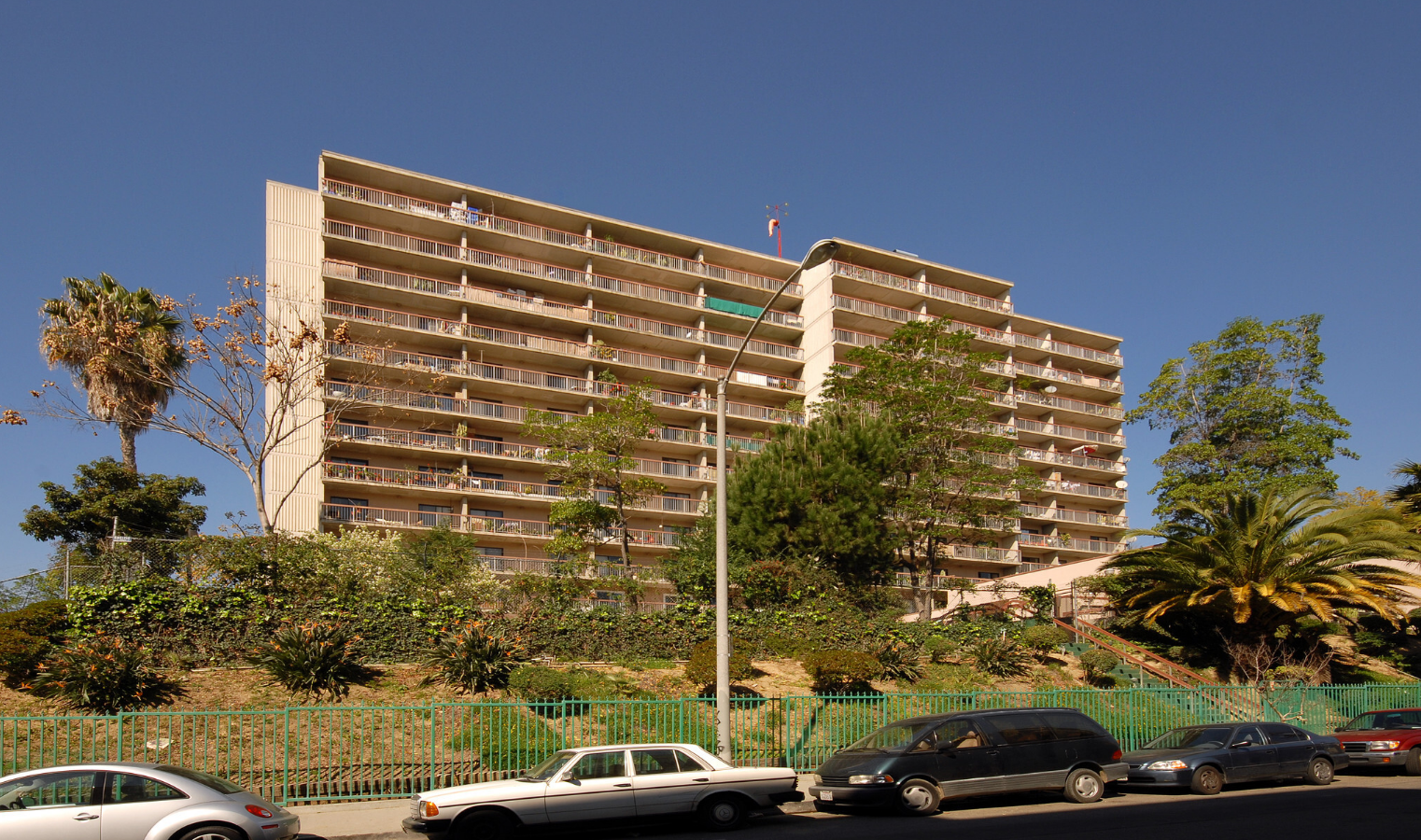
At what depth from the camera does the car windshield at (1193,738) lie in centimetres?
1653

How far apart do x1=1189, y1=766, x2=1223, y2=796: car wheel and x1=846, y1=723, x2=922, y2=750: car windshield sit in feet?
16.7

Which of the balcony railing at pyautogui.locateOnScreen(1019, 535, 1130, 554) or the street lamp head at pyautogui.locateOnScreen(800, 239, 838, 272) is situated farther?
the balcony railing at pyautogui.locateOnScreen(1019, 535, 1130, 554)

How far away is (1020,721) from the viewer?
1517 cm

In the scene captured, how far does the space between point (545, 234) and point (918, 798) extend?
140 feet

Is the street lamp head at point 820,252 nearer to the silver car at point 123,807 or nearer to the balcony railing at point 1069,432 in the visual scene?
the silver car at point 123,807

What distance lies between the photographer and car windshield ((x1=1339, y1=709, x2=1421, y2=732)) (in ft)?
60.7

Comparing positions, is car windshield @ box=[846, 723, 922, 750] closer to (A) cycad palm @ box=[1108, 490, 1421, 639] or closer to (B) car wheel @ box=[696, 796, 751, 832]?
(B) car wheel @ box=[696, 796, 751, 832]

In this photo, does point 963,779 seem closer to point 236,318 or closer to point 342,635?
point 342,635

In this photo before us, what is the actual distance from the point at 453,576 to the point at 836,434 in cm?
1279

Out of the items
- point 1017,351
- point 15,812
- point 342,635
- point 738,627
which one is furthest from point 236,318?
point 1017,351

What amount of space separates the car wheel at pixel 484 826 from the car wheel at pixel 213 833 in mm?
2474

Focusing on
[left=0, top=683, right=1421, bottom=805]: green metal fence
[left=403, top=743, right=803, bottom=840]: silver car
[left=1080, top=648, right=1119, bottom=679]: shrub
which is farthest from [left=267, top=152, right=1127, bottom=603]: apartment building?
[left=403, top=743, right=803, bottom=840]: silver car

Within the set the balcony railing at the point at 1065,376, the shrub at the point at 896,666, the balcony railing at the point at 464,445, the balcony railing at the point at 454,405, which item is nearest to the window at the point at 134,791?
the shrub at the point at 896,666

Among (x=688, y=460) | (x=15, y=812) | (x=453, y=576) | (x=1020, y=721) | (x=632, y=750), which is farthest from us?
(x=688, y=460)
